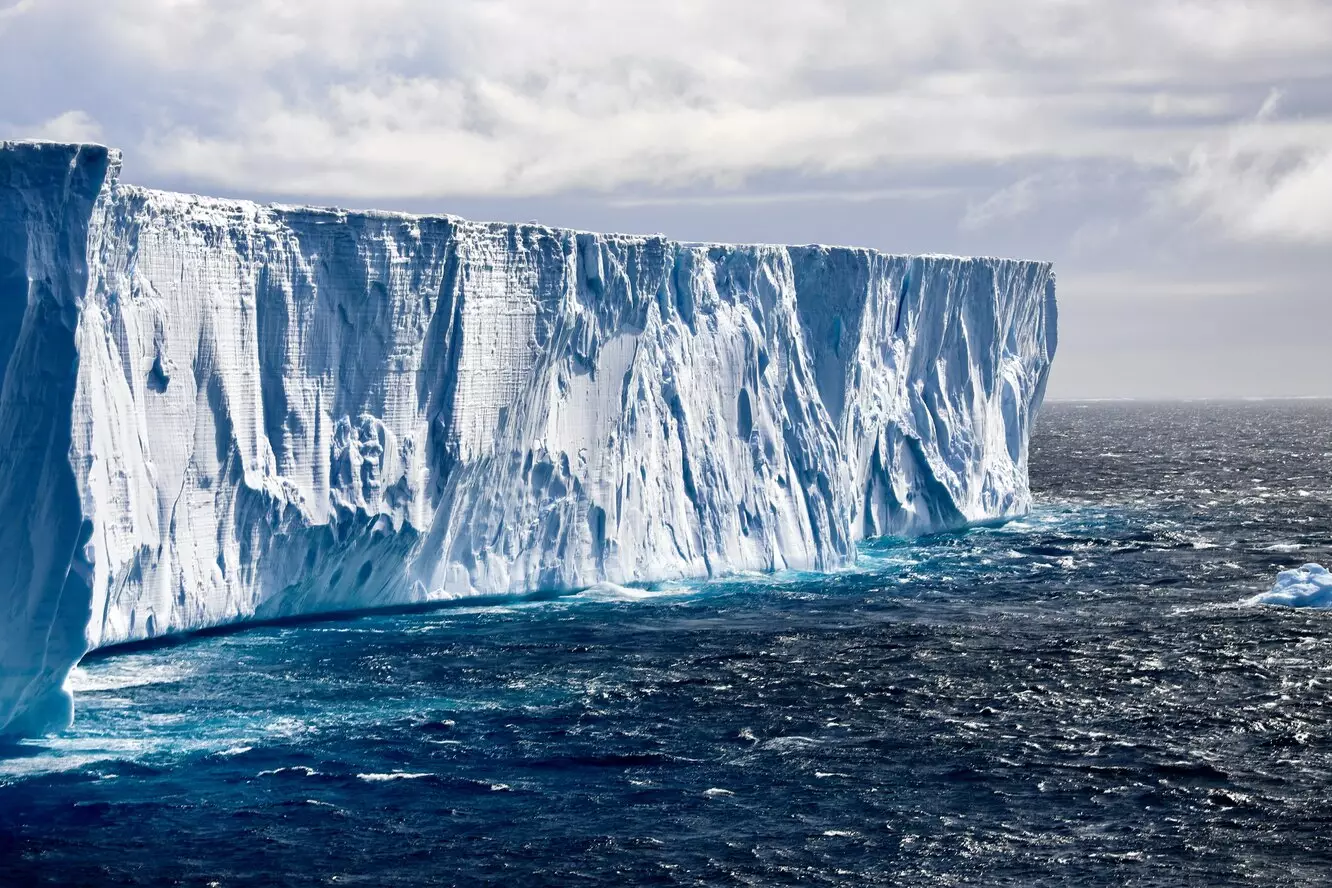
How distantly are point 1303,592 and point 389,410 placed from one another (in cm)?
2015

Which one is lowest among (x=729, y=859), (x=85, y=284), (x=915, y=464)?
(x=729, y=859)

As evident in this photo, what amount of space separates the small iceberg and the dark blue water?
763mm

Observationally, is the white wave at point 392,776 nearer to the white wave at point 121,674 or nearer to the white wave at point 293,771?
the white wave at point 293,771

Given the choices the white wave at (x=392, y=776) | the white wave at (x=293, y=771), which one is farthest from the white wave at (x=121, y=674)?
the white wave at (x=392, y=776)

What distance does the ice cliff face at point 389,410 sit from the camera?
23141mm

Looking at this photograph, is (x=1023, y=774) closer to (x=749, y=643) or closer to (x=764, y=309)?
(x=749, y=643)

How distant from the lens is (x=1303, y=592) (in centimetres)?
3469

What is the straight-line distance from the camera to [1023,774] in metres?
21.9

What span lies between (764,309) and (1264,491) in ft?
102

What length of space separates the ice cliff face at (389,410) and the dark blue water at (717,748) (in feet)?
4.95

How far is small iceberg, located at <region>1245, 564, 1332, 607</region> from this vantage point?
114ft

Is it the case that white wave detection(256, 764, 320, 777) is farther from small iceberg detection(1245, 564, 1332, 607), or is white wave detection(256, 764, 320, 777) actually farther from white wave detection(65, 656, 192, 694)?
small iceberg detection(1245, 564, 1332, 607)

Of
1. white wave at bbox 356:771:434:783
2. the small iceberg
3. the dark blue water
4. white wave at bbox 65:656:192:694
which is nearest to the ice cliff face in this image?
white wave at bbox 65:656:192:694

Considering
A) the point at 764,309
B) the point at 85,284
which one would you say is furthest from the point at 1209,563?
the point at 85,284
